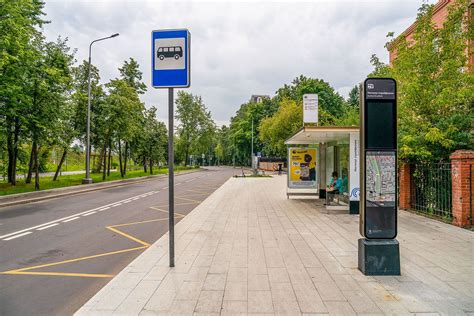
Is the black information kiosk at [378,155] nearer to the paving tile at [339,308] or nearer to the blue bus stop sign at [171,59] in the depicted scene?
the paving tile at [339,308]

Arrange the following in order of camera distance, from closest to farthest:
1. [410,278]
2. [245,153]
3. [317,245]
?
[410,278]
[317,245]
[245,153]

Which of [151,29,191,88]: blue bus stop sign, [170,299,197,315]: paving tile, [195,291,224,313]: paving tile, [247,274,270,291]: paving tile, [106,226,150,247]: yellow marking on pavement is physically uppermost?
[151,29,191,88]: blue bus stop sign

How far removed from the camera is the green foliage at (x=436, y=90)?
982 centimetres

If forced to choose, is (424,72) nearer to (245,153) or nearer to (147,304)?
(147,304)

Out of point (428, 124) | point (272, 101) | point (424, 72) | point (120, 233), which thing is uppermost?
point (272, 101)

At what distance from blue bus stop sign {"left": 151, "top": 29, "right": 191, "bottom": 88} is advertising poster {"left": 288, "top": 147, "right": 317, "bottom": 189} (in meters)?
10.8

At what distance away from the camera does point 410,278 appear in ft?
15.7

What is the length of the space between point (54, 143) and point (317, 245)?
20233mm

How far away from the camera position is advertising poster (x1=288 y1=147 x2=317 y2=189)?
15383 mm

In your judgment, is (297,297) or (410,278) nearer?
(297,297)

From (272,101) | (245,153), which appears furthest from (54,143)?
(245,153)

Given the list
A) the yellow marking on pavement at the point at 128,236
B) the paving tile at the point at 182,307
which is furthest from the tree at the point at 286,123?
the paving tile at the point at 182,307

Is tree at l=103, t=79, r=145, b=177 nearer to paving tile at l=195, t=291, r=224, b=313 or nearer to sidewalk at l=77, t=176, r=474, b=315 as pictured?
sidewalk at l=77, t=176, r=474, b=315

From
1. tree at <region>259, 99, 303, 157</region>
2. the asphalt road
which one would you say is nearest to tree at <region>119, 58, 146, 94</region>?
tree at <region>259, 99, 303, 157</region>
